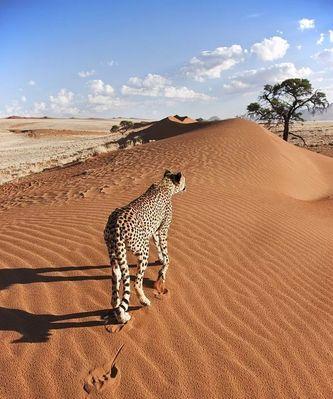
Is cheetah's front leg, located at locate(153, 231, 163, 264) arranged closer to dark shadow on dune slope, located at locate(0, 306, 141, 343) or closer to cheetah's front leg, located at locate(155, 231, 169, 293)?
cheetah's front leg, located at locate(155, 231, 169, 293)

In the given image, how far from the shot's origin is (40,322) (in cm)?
438

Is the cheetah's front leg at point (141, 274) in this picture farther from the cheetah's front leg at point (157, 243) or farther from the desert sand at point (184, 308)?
the cheetah's front leg at point (157, 243)

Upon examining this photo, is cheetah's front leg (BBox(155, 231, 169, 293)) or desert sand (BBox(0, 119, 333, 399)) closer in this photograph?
desert sand (BBox(0, 119, 333, 399))

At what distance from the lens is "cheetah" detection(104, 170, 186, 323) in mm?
4203

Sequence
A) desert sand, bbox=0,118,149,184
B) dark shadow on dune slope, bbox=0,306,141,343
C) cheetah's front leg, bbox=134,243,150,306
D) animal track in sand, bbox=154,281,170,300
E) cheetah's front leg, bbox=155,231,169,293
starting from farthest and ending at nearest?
1. desert sand, bbox=0,118,149,184
2. cheetah's front leg, bbox=155,231,169,293
3. animal track in sand, bbox=154,281,170,300
4. cheetah's front leg, bbox=134,243,150,306
5. dark shadow on dune slope, bbox=0,306,141,343

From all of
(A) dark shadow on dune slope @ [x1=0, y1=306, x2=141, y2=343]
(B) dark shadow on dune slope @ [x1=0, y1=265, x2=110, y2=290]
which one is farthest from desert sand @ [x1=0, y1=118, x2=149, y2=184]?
(A) dark shadow on dune slope @ [x1=0, y1=306, x2=141, y2=343]

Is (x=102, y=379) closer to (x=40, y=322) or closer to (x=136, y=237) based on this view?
(x=40, y=322)

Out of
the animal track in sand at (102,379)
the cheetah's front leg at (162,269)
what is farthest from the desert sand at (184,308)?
the cheetah's front leg at (162,269)

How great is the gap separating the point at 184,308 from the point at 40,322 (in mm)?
1642

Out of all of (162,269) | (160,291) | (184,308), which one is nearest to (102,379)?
(184,308)

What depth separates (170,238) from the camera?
6805mm

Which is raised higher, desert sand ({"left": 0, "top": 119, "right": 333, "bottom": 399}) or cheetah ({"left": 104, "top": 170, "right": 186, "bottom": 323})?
cheetah ({"left": 104, "top": 170, "right": 186, "bottom": 323})

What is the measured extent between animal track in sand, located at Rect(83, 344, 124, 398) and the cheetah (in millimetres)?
651

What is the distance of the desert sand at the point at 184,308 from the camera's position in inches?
144
